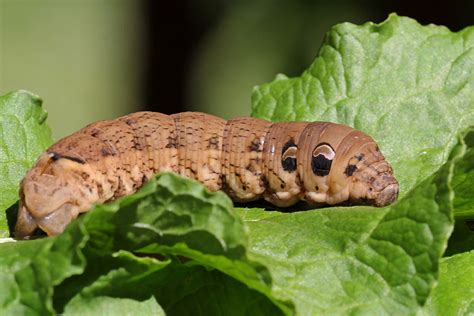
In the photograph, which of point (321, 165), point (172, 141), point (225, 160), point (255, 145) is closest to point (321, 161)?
point (321, 165)

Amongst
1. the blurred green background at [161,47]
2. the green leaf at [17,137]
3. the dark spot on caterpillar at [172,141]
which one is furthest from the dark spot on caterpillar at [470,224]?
the blurred green background at [161,47]

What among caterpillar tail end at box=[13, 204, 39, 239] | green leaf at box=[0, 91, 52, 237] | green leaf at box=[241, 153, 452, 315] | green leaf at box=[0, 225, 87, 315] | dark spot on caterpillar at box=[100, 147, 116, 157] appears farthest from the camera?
dark spot on caterpillar at box=[100, 147, 116, 157]

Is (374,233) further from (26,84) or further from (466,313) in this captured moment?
(26,84)

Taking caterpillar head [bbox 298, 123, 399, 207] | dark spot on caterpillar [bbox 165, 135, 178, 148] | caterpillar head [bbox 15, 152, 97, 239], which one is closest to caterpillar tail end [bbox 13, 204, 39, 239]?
caterpillar head [bbox 15, 152, 97, 239]

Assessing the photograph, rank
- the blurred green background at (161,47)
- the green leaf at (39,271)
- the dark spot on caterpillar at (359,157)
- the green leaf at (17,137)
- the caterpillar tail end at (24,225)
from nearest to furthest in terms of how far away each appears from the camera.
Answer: the green leaf at (39,271) < the caterpillar tail end at (24,225) < the green leaf at (17,137) < the dark spot on caterpillar at (359,157) < the blurred green background at (161,47)

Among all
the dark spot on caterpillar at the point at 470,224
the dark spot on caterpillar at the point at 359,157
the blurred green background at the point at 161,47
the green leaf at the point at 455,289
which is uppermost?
the dark spot on caterpillar at the point at 359,157

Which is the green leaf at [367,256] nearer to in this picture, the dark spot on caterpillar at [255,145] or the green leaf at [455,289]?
the green leaf at [455,289]

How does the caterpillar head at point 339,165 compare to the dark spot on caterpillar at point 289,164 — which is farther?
the dark spot on caterpillar at point 289,164

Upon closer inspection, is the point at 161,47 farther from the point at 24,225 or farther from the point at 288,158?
the point at 24,225

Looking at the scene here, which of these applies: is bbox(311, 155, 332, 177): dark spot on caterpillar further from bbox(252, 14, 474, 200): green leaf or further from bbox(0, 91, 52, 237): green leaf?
bbox(0, 91, 52, 237): green leaf
